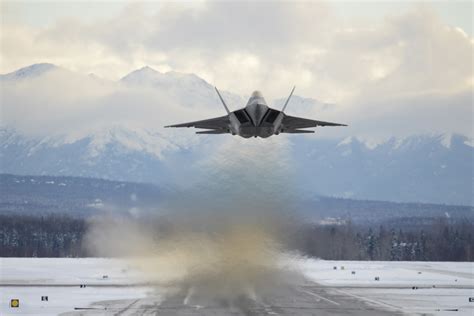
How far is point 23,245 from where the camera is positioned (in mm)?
162875

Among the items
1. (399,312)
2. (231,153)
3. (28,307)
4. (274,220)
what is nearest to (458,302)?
(399,312)

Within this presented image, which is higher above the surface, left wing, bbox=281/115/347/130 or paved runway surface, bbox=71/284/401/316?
left wing, bbox=281/115/347/130

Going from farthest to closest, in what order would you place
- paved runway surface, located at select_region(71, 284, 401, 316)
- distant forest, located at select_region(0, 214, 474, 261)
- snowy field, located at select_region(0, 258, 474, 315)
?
distant forest, located at select_region(0, 214, 474, 261), snowy field, located at select_region(0, 258, 474, 315), paved runway surface, located at select_region(71, 284, 401, 316)

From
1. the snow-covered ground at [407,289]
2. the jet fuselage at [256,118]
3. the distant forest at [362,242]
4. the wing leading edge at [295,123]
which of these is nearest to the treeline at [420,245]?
the distant forest at [362,242]

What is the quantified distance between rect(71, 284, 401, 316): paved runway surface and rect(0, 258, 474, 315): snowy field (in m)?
1.07

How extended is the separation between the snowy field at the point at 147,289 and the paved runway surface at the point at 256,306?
1.07 meters

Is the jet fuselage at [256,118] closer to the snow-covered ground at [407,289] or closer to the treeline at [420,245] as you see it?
the snow-covered ground at [407,289]

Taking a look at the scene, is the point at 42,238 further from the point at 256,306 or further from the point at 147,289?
the point at 256,306

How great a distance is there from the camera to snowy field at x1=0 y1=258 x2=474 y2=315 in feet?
194

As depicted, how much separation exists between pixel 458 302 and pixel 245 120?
35830 millimetres

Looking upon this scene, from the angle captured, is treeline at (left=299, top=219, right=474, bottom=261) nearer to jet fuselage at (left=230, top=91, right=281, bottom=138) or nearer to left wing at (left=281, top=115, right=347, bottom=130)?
left wing at (left=281, top=115, right=347, bottom=130)

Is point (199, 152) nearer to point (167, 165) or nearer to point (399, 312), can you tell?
point (167, 165)

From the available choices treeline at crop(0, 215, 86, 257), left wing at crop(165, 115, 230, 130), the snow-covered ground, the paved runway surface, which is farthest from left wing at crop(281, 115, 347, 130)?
treeline at crop(0, 215, 86, 257)

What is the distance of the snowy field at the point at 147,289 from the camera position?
5919 centimetres
